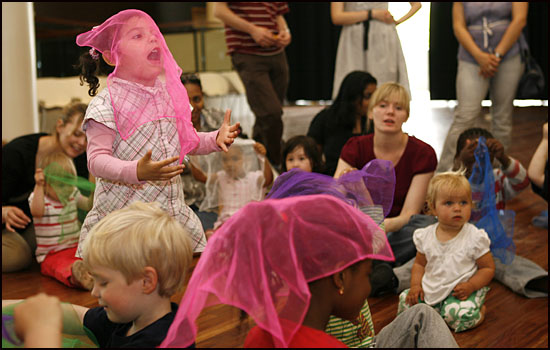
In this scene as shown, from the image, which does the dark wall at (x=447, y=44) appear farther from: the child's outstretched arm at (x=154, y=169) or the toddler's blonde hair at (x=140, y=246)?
the toddler's blonde hair at (x=140, y=246)

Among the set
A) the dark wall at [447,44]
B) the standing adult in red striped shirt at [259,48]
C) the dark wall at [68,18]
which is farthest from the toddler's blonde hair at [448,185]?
the dark wall at [447,44]

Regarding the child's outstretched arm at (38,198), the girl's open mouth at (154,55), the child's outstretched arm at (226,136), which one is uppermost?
the girl's open mouth at (154,55)

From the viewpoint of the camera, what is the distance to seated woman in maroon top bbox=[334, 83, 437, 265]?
323 cm

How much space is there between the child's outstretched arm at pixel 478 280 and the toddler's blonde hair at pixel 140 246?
5.20 ft

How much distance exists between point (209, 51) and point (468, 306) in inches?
180

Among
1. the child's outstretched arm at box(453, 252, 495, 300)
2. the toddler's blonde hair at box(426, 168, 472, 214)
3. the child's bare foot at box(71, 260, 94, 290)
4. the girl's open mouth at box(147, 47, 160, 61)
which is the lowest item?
the child's bare foot at box(71, 260, 94, 290)

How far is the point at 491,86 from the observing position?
14.4 ft

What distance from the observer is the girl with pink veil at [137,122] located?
1.57m

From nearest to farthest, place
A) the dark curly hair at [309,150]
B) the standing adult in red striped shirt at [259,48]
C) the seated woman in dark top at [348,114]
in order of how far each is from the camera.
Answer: the dark curly hair at [309,150]
the seated woman in dark top at [348,114]
the standing adult in red striped shirt at [259,48]

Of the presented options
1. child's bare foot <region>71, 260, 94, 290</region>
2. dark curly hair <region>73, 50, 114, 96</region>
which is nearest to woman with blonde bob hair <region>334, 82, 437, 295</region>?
child's bare foot <region>71, 260, 94, 290</region>

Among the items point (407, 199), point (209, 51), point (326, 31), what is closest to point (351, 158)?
point (407, 199)

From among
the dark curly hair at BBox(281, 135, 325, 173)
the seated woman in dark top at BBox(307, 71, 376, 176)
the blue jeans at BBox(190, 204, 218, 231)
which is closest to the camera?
the dark curly hair at BBox(281, 135, 325, 173)

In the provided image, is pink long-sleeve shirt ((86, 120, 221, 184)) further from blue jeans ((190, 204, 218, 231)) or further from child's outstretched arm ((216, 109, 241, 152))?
blue jeans ((190, 204, 218, 231))

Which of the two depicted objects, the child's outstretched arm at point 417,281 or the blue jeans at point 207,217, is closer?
the child's outstretched arm at point 417,281
